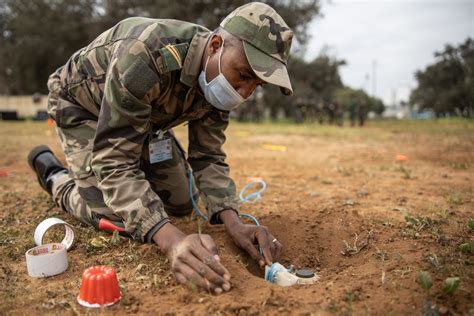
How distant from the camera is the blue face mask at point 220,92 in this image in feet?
6.68

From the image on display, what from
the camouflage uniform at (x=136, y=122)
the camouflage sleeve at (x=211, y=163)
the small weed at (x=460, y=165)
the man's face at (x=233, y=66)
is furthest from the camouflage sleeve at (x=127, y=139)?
the small weed at (x=460, y=165)

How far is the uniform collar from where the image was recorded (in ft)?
6.94

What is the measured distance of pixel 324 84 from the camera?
32.5 m

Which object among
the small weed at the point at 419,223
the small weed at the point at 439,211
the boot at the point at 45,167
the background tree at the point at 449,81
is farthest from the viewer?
the background tree at the point at 449,81

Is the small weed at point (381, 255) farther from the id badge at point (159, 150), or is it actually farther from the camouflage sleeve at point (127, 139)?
the id badge at point (159, 150)

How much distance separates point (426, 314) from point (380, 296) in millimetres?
199

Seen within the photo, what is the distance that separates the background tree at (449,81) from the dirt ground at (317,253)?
86.6ft

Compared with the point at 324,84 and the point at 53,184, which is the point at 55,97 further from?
the point at 324,84

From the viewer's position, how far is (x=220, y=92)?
208cm

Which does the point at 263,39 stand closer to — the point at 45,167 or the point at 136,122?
the point at 136,122

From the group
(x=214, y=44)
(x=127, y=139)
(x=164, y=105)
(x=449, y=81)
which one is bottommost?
(x=127, y=139)

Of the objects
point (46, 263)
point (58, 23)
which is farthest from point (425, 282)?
point (58, 23)

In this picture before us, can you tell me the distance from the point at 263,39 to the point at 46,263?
4.87 feet

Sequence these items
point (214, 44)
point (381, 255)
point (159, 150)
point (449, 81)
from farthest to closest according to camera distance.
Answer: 1. point (449, 81)
2. point (159, 150)
3. point (381, 255)
4. point (214, 44)
